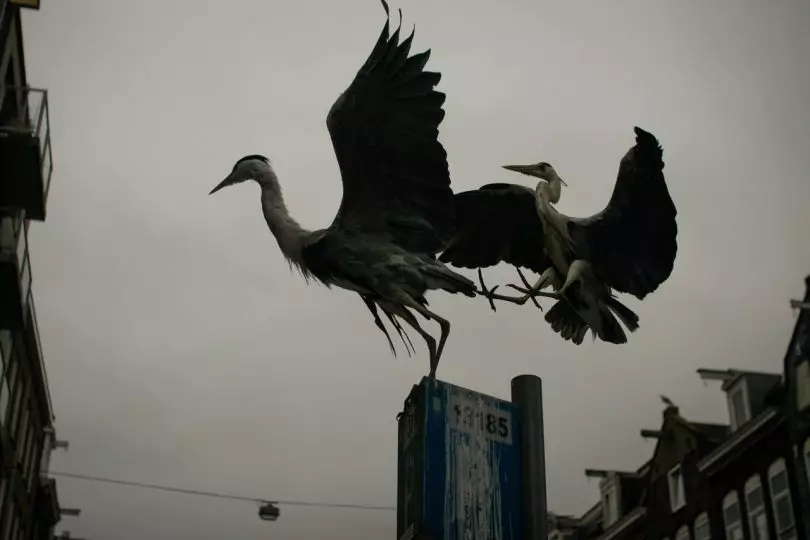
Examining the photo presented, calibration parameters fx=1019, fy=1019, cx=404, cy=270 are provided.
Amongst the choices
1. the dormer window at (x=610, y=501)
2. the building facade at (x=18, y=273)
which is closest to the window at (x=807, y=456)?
the dormer window at (x=610, y=501)

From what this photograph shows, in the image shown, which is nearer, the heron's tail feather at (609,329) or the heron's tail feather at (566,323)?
the heron's tail feather at (609,329)

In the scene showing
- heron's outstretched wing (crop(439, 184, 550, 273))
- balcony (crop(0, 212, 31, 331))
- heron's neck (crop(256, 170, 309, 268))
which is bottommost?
heron's neck (crop(256, 170, 309, 268))

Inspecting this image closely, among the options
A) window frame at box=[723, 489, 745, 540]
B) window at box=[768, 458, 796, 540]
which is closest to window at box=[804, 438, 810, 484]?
window at box=[768, 458, 796, 540]

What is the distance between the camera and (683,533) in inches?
982

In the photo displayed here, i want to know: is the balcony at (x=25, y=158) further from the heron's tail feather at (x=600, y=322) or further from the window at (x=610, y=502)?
the window at (x=610, y=502)

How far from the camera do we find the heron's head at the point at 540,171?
6520 mm

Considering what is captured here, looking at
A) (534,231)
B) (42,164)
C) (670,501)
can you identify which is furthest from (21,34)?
(670,501)

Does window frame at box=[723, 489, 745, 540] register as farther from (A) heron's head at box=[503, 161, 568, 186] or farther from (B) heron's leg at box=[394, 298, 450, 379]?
(B) heron's leg at box=[394, 298, 450, 379]

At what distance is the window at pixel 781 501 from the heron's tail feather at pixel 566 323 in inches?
635

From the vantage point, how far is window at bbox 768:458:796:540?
2041 cm

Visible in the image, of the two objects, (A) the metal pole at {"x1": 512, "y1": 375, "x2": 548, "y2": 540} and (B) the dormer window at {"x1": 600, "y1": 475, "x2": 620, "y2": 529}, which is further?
(B) the dormer window at {"x1": 600, "y1": 475, "x2": 620, "y2": 529}

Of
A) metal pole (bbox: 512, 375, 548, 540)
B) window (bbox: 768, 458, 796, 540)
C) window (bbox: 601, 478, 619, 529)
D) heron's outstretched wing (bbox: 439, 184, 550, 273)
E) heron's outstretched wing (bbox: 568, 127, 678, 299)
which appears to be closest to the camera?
metal pole (bbox: 512, 375, 548, 540)

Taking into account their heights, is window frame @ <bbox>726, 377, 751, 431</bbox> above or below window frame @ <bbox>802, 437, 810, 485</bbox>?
above

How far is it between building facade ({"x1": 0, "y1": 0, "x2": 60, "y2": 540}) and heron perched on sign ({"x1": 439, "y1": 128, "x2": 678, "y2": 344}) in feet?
28.6
